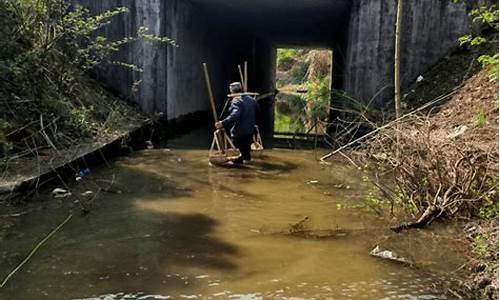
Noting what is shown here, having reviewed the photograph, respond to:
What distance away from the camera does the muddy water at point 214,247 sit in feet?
13.9

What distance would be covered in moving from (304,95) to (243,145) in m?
6.78

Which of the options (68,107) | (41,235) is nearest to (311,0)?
(68,107)

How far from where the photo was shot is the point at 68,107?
958 centimetres

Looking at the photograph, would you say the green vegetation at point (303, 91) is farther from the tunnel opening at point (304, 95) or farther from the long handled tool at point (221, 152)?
the long handled tool at point (221, 152)

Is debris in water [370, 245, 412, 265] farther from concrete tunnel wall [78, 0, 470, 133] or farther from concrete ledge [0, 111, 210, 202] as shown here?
concrete tunnel wall [78, 0, 470, 133]

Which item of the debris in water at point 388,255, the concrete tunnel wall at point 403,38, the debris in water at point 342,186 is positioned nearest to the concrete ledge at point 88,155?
the debris in water at point 342,186

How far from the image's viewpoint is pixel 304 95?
16.4 metres

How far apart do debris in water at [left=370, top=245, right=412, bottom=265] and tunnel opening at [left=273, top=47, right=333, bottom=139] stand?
687 cm

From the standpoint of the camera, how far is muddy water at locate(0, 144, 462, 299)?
4.24m

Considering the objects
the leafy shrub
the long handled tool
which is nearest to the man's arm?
the long handled tool

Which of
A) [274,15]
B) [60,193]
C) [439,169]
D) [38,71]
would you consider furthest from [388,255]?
[274,15]

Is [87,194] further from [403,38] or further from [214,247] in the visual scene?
[403,38]

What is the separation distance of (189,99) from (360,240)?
10797 mm

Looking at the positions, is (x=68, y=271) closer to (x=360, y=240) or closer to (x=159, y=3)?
(x=360, y=240)
